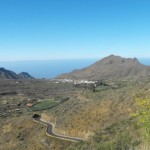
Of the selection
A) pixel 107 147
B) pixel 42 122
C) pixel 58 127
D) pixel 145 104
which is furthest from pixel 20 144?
pixel 145 104

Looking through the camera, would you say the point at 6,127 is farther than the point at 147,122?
Yes

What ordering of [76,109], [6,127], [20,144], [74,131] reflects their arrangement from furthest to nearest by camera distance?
[6,127], [76,109], [20,144], [74,131]

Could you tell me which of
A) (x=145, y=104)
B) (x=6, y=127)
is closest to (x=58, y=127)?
(x=6, y=127)

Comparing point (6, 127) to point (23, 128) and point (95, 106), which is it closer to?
point (23, 128)

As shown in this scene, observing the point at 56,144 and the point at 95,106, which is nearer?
the point at 56,144

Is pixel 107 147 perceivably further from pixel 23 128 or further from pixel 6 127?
pixel 6 127

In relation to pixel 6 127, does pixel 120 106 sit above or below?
above

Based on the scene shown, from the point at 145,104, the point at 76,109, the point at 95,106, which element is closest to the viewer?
the point at 145,104

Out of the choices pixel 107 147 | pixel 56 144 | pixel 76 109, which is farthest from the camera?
pixel 76 109

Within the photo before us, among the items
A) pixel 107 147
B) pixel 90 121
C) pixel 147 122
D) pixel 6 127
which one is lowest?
pixel 6 127
